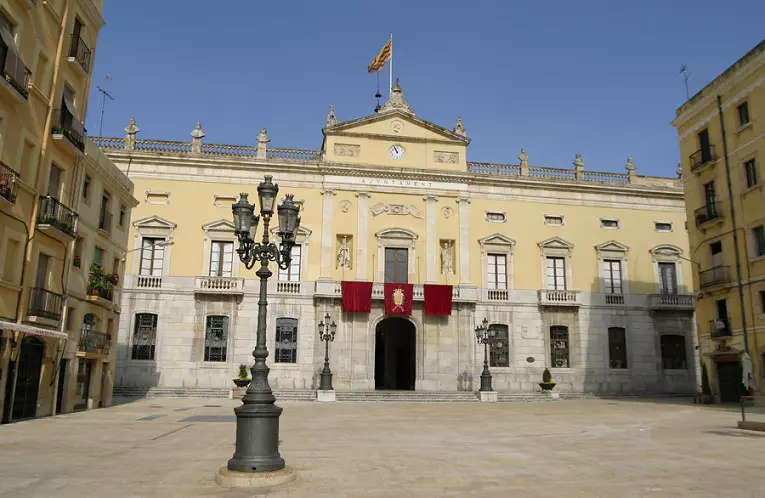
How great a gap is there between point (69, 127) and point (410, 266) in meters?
17.8

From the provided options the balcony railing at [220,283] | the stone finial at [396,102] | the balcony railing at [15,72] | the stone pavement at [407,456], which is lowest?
the stone pavement at [407,456]

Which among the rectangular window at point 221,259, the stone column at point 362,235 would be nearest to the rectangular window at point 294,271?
the rectangular window at point 221,259

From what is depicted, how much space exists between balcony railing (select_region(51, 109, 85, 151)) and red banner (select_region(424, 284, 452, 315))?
1735 cm

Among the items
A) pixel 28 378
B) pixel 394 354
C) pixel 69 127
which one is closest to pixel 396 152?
pixel 394 354

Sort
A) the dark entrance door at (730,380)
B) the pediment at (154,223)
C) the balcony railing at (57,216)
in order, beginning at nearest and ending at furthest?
the balcony railing at (57,216) < the dark entrance door at (730,380) < the pediment at (154,223)

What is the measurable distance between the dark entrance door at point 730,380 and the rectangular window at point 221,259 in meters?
Result: 22.4

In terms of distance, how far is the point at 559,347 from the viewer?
32.5 m

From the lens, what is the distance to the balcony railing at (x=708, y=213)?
2503 centimetres

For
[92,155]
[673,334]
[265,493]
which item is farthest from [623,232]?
[265,493]

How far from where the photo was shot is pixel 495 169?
34.2 metres

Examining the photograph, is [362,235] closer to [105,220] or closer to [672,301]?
[105,220]

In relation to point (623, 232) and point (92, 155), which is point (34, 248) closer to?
point (92, 155)

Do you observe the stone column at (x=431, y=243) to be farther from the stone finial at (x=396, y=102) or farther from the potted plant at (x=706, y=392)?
the potted plant at (x=706, y=392)

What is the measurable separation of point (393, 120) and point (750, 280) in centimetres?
1861
